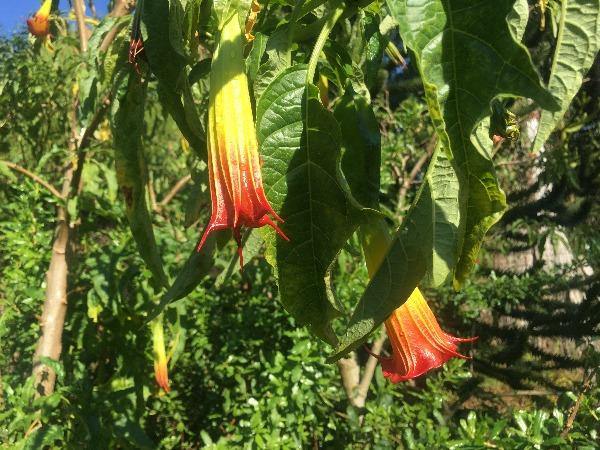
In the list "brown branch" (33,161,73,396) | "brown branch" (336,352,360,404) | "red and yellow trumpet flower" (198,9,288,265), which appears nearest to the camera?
"red and yellow trumpet flower" (198,9,288,265)

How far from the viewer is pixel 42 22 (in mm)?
1823

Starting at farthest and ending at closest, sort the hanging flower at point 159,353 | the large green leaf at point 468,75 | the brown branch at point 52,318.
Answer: the hanging flower at point 159,353, the brown branch at point 52,318, the large green leaf at point 468,75

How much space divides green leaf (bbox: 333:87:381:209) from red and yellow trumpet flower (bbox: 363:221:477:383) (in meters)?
0.04

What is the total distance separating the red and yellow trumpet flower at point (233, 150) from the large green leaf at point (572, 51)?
0.19 metres

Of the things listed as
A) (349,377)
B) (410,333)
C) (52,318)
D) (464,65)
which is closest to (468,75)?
(464,65)

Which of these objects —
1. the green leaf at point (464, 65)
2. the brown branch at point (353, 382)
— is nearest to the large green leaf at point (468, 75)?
the green leaf at point (464, 65)

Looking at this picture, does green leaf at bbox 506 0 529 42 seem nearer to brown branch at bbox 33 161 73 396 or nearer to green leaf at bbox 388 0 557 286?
green leaf at bbox 388 0 557 286

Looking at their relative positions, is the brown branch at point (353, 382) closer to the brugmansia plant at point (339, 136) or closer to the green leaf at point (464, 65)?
the brugmansia plant at point (339, 136)

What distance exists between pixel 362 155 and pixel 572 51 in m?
0.17

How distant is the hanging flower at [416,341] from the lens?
19.2 inches

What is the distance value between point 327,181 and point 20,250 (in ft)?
4.61

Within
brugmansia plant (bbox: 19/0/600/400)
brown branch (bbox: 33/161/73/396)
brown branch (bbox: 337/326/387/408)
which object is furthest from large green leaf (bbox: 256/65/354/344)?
brown branch (bbox: 337/326/387/408)

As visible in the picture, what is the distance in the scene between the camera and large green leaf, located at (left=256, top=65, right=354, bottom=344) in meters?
0.42

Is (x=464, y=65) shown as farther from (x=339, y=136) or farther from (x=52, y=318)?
(x=52, y=318)
